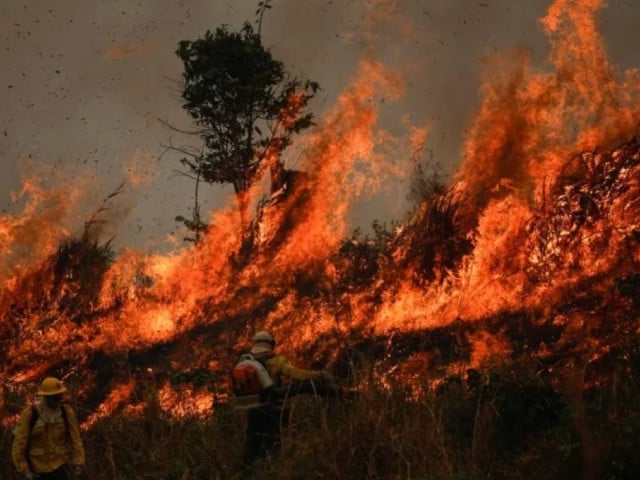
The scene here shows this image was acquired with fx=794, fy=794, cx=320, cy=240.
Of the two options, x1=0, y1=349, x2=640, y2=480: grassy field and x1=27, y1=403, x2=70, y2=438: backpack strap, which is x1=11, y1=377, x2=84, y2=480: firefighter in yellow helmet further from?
x1=0, y1=349, x2=640, y2=480: grassy field

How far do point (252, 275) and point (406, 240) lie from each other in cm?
440

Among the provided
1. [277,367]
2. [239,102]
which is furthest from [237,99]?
[277,367]

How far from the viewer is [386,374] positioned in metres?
9.02

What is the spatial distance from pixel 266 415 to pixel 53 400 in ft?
7.06

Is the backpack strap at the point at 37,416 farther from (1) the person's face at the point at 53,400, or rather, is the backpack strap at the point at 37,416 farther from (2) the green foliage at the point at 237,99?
(2) the green foliage at the point at 237,99

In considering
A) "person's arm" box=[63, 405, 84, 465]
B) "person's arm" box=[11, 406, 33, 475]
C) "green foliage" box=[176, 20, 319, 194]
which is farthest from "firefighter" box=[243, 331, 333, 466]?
"green foliage" box=[176, 20, 319, 194]

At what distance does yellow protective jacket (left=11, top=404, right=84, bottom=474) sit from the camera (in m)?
7.64

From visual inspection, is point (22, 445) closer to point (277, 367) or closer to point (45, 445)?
point (45, 445)

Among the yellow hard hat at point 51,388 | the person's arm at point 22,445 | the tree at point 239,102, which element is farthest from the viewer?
the tree at point 239,102

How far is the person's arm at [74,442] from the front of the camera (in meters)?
7.91

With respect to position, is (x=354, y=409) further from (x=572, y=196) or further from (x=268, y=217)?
(x=268, y=217)

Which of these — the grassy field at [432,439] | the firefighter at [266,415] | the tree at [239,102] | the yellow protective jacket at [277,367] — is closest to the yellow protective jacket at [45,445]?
the grassy field at [432,439]

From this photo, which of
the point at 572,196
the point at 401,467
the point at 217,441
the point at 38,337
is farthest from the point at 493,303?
the point at 38,337

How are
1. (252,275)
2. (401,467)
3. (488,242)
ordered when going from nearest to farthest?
(401,467) < (488,242) < (252,275)
